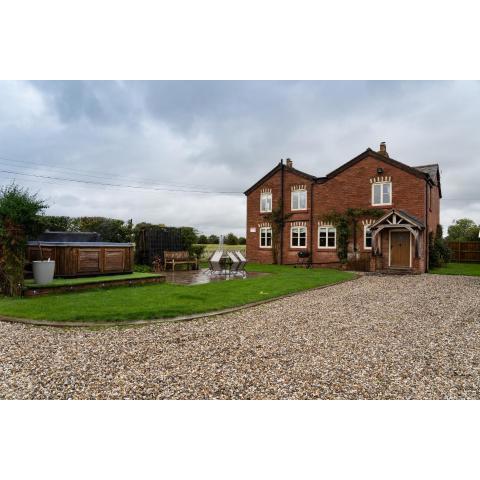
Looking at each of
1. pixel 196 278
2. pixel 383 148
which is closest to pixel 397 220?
pixel 383 148

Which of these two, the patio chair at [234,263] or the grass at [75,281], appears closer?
the grass at [75,281]

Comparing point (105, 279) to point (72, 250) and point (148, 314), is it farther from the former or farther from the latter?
point (148, 314)

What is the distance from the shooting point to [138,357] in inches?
200

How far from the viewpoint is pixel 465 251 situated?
31781 mm

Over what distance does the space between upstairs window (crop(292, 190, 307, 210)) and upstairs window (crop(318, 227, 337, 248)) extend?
7.07ft

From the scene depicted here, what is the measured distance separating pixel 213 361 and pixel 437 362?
123 inches

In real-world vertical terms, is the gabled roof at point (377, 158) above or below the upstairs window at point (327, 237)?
above

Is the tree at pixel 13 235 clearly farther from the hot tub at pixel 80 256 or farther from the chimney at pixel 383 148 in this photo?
the chimney at pixel 383 148

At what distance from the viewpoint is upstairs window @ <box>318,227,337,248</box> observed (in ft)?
76.6

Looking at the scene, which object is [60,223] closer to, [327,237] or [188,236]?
[188,236]

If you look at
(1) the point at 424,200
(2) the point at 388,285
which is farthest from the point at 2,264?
(1) the point at 424,200

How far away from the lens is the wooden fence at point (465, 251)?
3144 cm

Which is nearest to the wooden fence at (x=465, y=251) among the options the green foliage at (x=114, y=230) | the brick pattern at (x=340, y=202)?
the brick pattern at (x=340, y=202)

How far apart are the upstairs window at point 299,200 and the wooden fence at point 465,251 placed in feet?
51.8
